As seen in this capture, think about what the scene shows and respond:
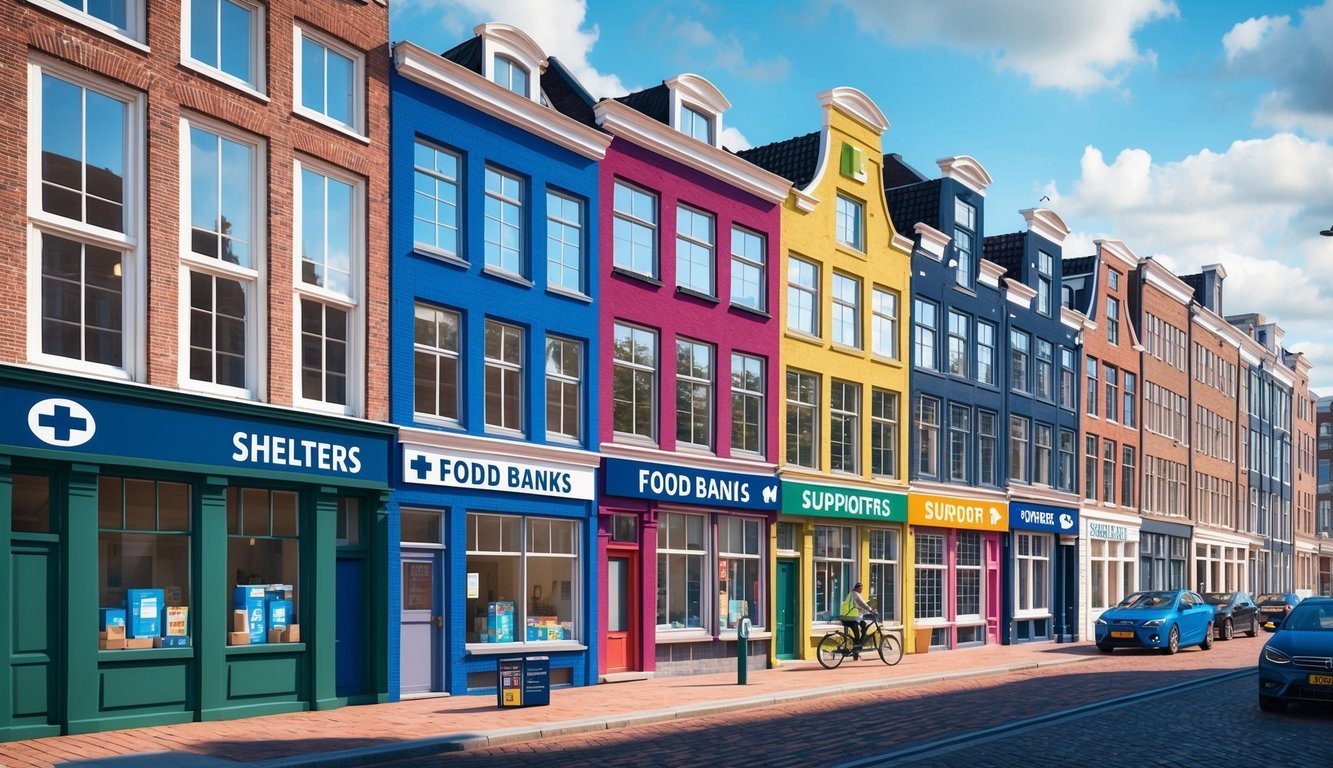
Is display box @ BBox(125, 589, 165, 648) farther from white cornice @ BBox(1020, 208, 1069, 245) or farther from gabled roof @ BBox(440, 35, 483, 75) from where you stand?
white cornice @ BBox(1020, 208, 1069, 245)

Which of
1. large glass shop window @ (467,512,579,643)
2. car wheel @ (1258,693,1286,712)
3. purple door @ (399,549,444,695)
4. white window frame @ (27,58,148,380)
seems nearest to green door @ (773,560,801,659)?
large glass shop window @ (467,512,579,643)

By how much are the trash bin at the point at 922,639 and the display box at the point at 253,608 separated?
19.5 meters

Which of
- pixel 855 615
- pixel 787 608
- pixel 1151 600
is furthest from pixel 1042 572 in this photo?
pixel 855 615

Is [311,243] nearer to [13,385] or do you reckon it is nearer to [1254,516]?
[13,385]

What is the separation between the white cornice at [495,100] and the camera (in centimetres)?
2184

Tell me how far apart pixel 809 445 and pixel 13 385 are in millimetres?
19345

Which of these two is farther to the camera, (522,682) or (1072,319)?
(1072,319)

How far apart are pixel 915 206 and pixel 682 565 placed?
15.1 m

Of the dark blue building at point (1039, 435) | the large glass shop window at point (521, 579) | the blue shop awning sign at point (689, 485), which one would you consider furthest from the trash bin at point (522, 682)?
the dark blue building at point (1039, 435)

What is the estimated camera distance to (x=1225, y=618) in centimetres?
4109

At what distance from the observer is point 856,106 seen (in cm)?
3394

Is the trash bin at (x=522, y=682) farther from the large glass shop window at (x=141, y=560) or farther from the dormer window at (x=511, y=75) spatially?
the dormer window at (x=511, y=75)

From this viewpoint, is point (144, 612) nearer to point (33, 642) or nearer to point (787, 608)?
point (33, 642)

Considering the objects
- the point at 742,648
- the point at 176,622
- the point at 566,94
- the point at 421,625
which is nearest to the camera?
the point at 176,622
